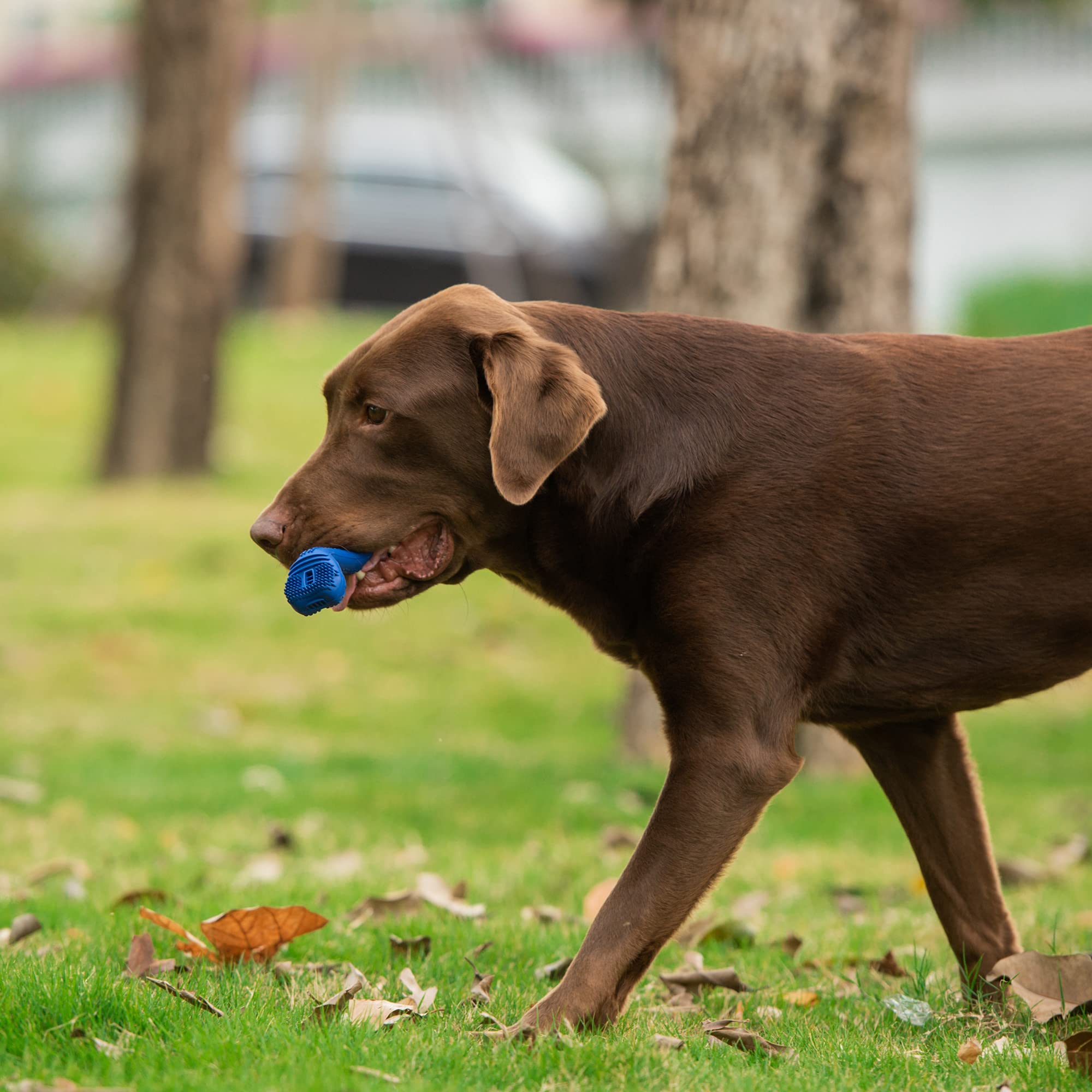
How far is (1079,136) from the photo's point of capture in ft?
97.4

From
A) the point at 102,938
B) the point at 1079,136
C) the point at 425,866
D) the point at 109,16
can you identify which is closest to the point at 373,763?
the point at 425,866

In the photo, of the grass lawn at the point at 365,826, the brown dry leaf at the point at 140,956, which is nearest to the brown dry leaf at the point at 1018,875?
the grass lawn at the point at 365,826

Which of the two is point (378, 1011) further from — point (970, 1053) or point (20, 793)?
point (20, 793)

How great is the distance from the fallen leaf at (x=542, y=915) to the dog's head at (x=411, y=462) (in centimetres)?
128

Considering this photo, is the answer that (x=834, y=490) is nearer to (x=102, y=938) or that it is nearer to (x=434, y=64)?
(x=102, y=938)

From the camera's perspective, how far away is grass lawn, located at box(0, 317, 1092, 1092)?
2.94 metres

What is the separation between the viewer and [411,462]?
11.3 ft

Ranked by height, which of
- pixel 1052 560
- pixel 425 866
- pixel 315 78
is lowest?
pixel 425 866

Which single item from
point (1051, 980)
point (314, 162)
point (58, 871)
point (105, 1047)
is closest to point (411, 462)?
point (105, 1047)

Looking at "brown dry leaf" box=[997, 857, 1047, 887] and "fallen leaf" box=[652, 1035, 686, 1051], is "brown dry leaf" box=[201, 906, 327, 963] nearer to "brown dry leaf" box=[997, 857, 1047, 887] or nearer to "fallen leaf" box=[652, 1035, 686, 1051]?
"fallen leaf" box=[652, 1035, 686, 1051]

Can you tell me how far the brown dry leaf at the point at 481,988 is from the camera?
3373mm

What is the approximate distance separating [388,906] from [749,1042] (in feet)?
4.98

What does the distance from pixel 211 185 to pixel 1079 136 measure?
2189cm

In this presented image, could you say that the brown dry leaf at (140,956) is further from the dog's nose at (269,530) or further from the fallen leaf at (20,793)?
the fallen leaf at (20,793)
